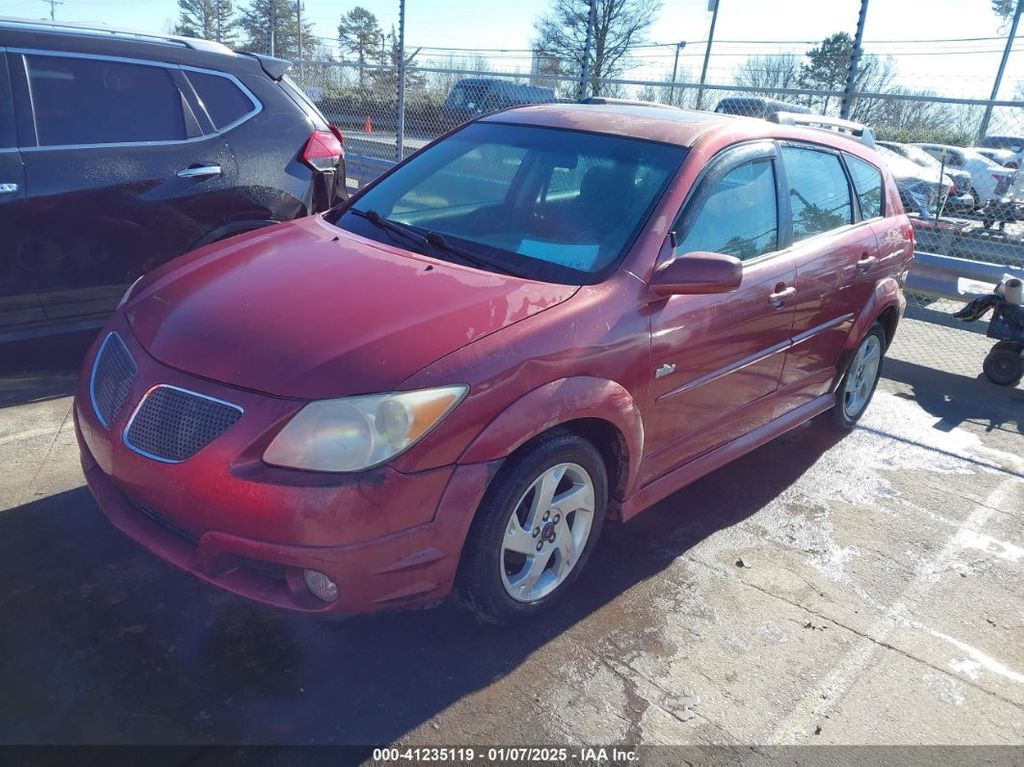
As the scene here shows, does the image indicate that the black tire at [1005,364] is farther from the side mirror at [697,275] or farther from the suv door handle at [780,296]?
the side mirror at [697,275]

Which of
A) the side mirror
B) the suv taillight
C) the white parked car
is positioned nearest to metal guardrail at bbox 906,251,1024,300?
the side mirror

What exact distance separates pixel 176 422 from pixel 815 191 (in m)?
3.27

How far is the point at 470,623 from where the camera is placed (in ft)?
9.80

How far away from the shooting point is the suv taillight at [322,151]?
207 inches

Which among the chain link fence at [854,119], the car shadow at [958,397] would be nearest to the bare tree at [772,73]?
the chain link fence at [854,119]

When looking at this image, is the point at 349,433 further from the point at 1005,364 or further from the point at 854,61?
the point at 854,61

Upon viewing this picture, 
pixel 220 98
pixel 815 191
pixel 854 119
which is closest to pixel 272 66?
pixel 220 98

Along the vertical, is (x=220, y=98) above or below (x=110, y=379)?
above

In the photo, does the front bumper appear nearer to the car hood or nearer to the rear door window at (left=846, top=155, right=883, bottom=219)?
the car hood

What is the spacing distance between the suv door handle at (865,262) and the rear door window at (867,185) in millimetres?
280

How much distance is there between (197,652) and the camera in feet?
8.85

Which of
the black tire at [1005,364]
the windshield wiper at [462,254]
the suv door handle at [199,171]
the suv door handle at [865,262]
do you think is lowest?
the black tire at [1005,364]

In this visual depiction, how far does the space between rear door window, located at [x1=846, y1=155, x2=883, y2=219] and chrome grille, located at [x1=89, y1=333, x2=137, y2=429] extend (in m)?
3.80

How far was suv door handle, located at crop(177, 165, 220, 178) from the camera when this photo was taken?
4.80 metres
